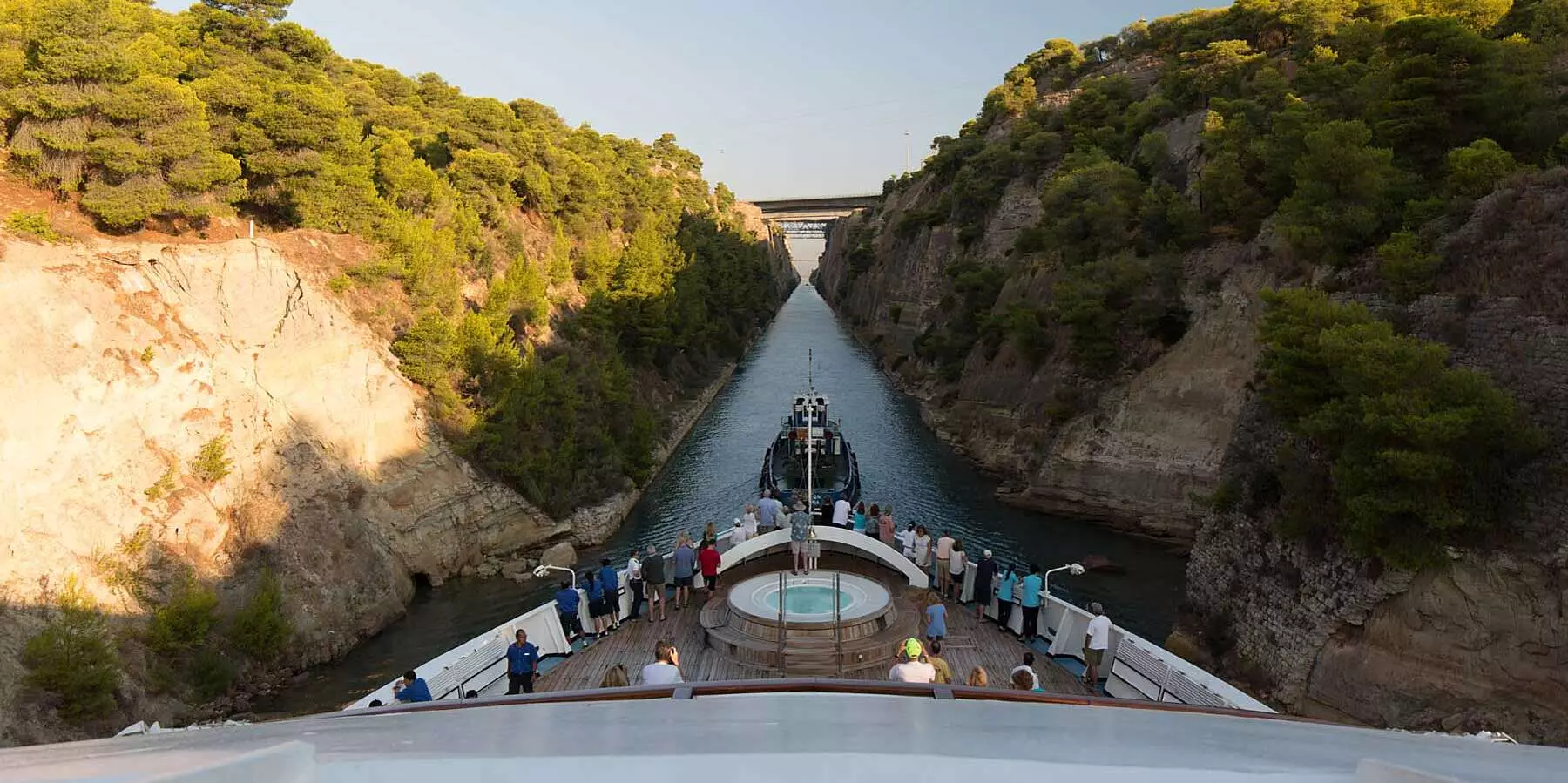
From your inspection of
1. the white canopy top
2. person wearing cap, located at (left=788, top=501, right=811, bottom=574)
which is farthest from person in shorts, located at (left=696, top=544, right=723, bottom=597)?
the white canopy top

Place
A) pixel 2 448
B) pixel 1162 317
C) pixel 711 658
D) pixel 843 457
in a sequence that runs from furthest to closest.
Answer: pixel 843 457
pixel 1162 317
pixel 2 448
pixel 711 658

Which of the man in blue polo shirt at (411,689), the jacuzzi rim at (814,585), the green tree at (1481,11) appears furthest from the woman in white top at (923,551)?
the green tree at (1481,11)

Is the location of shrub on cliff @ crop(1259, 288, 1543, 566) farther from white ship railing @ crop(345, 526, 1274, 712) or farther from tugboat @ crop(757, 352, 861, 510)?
tugboat @ crop(757, 352, 861, 510)

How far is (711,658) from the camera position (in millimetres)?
13062

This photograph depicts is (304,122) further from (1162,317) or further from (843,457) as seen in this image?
(1162,317)

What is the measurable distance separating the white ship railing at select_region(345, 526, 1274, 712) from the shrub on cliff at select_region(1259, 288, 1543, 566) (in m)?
4.98

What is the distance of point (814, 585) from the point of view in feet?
46.9

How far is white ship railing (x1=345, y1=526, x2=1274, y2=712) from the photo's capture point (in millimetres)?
11172

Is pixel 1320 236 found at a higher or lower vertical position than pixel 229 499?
higher

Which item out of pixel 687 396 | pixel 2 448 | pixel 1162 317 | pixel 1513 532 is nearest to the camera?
pixel 1513 532

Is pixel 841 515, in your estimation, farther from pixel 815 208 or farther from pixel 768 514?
pixel 815 208

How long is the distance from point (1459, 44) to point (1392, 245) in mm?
7726

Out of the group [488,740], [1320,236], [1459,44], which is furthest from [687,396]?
[488,740]

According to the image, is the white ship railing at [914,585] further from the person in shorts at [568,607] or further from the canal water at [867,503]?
the canal water at [867,503]
